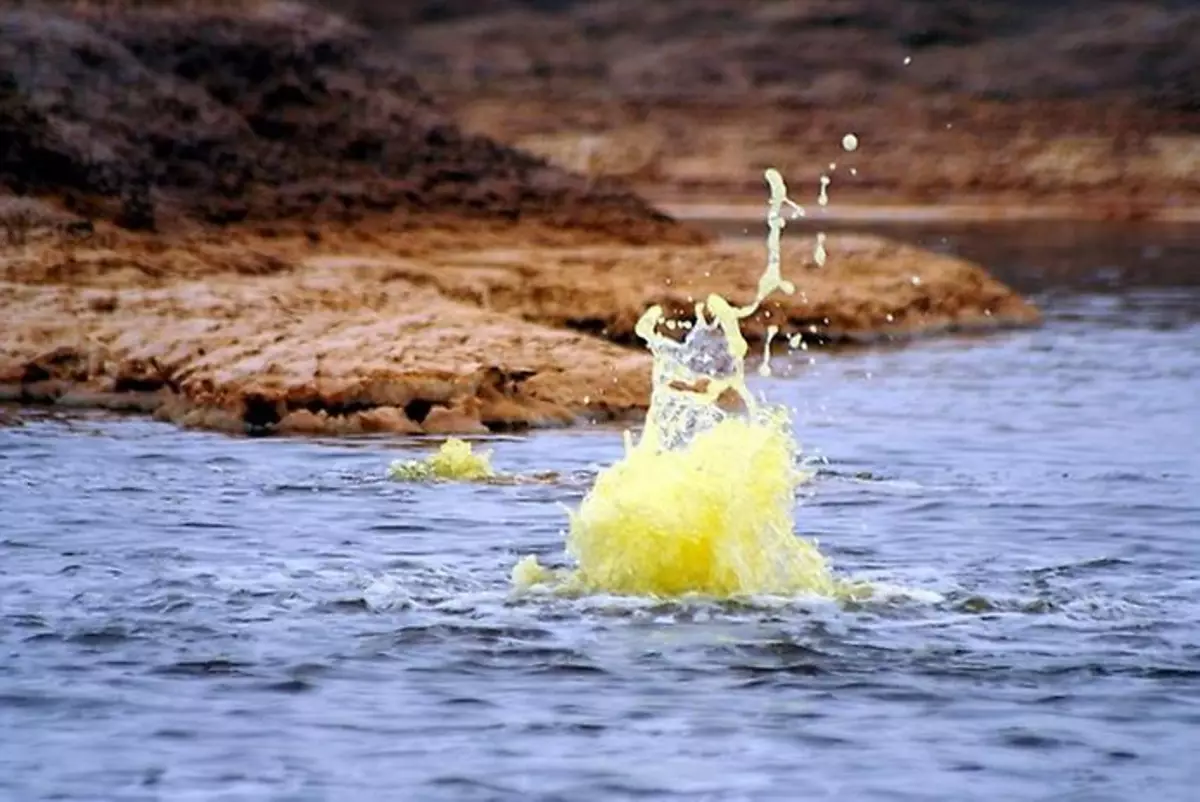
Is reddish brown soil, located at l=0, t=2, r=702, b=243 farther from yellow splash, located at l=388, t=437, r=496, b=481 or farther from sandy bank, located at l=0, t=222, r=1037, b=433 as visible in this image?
yellow splash, located at l=388, t=437, r=496, b=481

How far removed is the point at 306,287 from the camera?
20.6 m

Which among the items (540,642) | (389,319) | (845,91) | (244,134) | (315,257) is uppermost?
(845,91)

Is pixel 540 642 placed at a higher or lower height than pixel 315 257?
lower

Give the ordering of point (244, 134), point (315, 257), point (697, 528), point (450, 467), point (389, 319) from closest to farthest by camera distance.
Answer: point (697, 528)
point (450, 467)
point (389, 319)
point (315, 257)
point (244, 134)

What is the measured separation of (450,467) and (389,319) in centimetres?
387

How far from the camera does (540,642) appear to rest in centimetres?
982

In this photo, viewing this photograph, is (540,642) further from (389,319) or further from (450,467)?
(389,319)

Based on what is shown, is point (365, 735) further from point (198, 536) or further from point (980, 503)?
point (980, 503)

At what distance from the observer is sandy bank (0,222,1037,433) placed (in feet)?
54.5

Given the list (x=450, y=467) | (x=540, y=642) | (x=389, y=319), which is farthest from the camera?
(x=389, y=319)

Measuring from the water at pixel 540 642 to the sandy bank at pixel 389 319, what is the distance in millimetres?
798

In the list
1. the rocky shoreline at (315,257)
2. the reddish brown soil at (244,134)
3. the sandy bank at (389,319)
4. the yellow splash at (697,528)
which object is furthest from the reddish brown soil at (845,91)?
the yellow splash at (697,528)

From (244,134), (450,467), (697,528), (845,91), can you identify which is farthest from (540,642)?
(845,91)

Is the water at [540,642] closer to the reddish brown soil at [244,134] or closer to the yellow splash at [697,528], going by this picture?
the yellow splash at [697,528]
